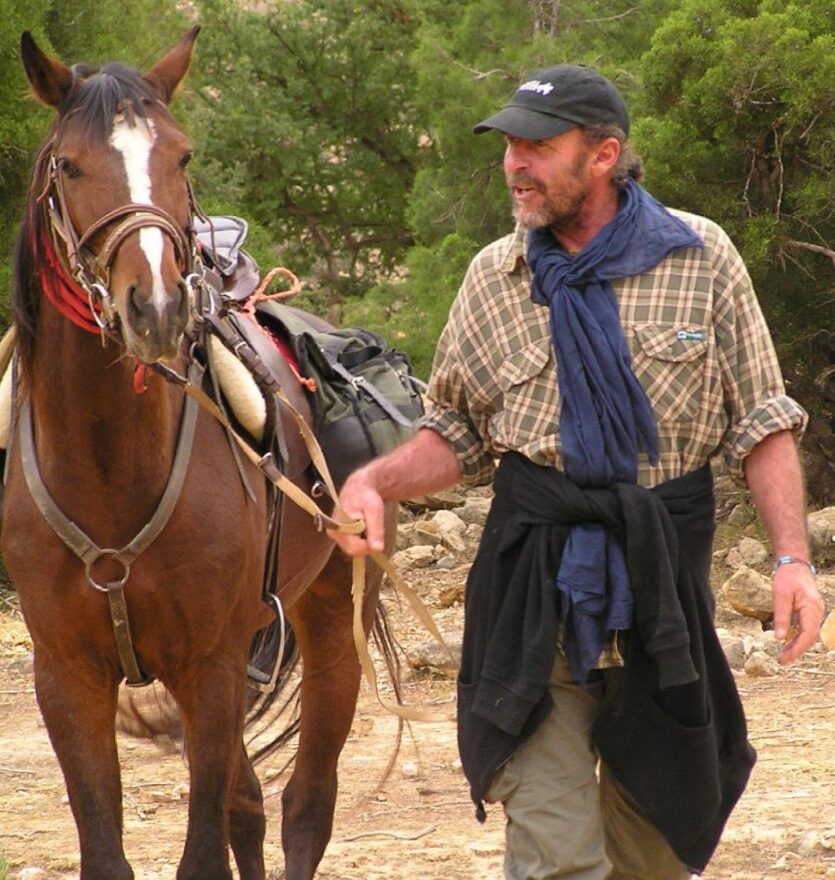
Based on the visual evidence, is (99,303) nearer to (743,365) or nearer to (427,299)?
(743,365)

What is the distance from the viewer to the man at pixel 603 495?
3.28 meters

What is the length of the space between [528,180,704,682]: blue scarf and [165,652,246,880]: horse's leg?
3.52ft

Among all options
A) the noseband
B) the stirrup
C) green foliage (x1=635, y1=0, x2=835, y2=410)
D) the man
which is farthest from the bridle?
green foliage (x1=635, y1=0, x2=835, y2=410)

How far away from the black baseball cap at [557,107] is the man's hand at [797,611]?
3.45ft

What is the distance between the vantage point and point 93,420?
377cm

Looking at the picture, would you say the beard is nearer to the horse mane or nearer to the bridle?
the bridle

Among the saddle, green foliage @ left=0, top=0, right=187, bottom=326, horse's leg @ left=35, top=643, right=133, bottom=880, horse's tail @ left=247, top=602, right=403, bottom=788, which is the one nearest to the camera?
horse's leg @ left=35, top=643, right=133, bottom=880

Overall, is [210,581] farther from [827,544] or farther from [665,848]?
[827,544]

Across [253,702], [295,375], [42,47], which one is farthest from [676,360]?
[42,47]

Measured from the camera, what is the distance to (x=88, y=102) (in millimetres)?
3693

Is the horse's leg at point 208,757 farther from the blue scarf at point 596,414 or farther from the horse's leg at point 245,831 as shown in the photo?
the blue scarf at point 596,414

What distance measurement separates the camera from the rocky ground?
5164 millimetres

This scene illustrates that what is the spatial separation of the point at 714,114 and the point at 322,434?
18.2 feet

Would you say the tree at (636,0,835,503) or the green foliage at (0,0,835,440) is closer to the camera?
the tree at (636,0,835,503)
